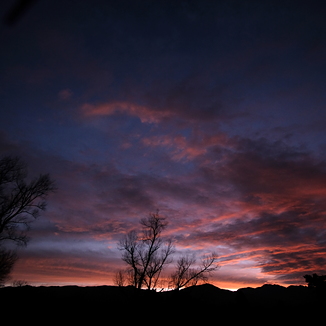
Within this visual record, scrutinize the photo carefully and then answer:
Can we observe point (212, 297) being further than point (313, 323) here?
Yes

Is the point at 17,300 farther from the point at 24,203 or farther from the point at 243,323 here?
the point at 243,323

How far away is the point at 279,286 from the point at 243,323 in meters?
151

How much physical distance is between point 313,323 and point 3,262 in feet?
123

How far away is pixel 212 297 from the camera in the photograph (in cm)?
10625

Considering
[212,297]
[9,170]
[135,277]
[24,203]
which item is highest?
[9,170]

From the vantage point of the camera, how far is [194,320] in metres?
23.0

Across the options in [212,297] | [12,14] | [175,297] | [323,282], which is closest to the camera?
[12,14]

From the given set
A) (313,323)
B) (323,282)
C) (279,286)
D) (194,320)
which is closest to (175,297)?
(194,320)

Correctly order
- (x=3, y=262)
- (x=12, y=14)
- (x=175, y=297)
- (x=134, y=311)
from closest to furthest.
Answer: (x=12, y=14)
(x=134, y=311)
(x=175, y=297)
(x=3, y=262)

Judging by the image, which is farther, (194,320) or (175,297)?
(175,297)

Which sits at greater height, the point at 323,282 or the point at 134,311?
the point at 323,282

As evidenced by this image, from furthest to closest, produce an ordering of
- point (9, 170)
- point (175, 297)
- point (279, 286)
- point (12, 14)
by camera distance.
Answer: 1. point (279, 286)
2. point (175, 297)
3. point (9, 170)
4. point (12, 14)

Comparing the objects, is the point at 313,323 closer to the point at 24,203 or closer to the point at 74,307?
the point at 74,307

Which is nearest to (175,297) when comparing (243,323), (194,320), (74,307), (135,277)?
(194,320)
